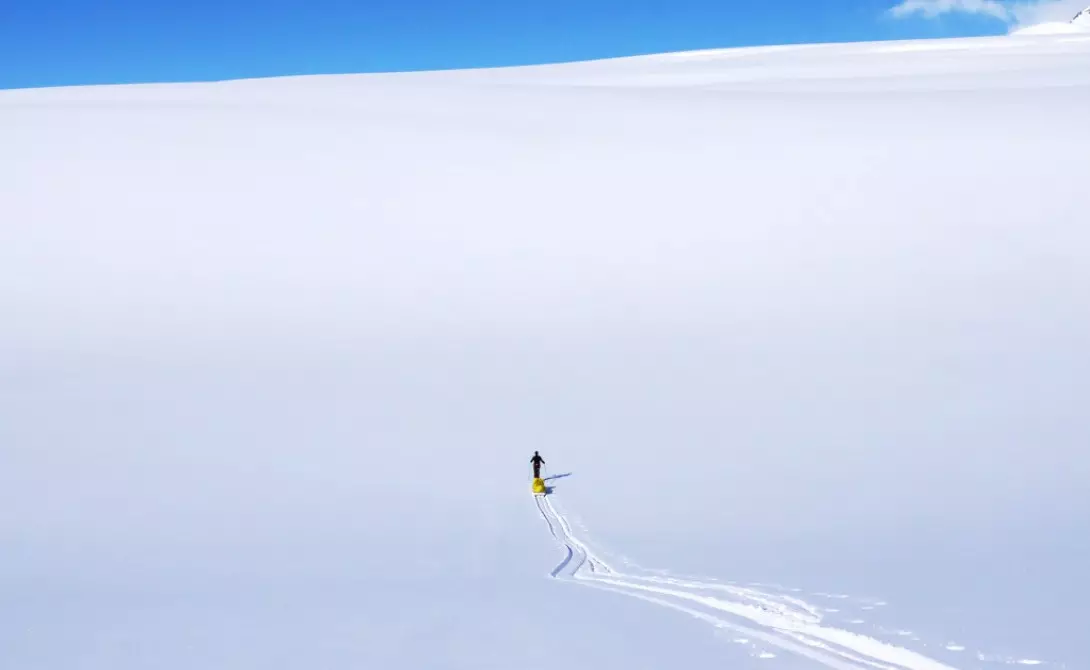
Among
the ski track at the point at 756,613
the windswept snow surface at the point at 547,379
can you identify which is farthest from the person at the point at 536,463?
the ski track at the point at 756,613

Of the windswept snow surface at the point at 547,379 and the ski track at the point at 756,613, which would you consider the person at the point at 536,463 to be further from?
the ski track at the point at 756,613

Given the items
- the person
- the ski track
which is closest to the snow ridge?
the ski track

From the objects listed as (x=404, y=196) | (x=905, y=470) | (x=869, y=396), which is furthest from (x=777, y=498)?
(x=404, y=196)

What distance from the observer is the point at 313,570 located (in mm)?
8391

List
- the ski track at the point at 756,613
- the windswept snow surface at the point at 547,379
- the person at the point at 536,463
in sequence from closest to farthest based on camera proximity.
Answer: the ski track at the point at 756,613 → the windswept snow surface at the point at 547,379 → the person at the point at 536,463

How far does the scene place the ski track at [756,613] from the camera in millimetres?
6117

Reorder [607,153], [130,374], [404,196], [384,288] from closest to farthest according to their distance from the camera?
[130,374]
[384,288]
[404,196]
[607,153]

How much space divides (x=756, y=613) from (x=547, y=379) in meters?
8.20

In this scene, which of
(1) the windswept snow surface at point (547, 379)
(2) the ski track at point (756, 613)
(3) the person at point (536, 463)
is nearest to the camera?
(2) the ski track at point (756, 613)

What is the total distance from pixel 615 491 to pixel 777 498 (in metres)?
1.75

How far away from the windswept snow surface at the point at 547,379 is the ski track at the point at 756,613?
0.12ft

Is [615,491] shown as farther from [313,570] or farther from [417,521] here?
[313,570]

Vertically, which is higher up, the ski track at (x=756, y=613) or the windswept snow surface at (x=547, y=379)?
the windswept snow surface at (x=547, y=379)

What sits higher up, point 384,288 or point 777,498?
point 384,288
